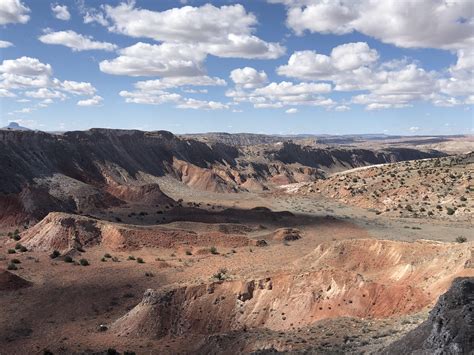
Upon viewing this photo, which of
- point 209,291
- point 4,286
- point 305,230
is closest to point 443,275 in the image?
point 209,291

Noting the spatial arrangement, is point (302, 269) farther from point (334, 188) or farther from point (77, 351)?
point (334, 188)

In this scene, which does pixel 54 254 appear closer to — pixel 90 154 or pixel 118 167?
pixel 90 154

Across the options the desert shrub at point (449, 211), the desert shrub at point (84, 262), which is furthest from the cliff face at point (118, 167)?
the desert shrub at point (449, 211)

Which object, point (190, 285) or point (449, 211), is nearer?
point (190, 285)

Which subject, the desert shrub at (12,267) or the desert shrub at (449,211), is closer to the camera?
the desert shrub at (12,267)

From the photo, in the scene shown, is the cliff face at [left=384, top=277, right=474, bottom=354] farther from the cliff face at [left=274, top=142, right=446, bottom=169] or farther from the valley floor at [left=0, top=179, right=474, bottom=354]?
the cliff face at [left=274, top=142, right=446, bottom=169]

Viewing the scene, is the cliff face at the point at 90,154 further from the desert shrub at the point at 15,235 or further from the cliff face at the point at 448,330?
the cliff face at the point at 448,330

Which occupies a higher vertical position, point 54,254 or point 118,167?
point 118,167

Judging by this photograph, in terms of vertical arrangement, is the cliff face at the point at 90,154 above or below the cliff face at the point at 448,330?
above

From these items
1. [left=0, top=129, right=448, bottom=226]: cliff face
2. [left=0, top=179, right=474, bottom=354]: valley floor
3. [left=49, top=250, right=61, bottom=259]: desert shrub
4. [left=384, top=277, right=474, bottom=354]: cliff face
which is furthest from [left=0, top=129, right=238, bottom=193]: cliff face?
[left=384, top=277, right=474, bottom=354]: cliff face

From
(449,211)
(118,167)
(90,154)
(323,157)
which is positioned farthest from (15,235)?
(323,157)

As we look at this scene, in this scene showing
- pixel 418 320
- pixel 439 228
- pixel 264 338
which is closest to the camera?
pixel 418 320
